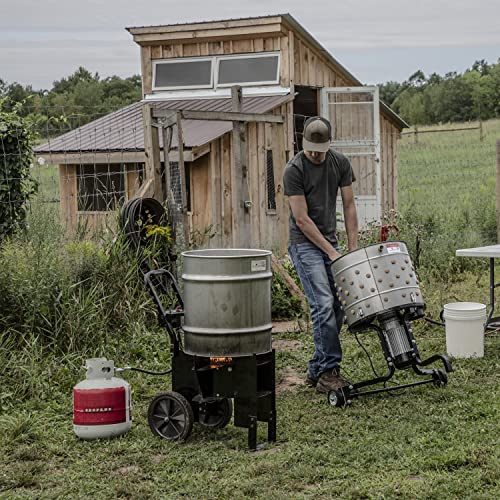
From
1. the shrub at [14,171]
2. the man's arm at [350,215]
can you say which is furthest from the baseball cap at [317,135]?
the shrub at [14,171]

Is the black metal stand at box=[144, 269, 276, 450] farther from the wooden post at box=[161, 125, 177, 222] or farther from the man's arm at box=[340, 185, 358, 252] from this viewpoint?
the wooden post at box=[161, 125, 177, 222]

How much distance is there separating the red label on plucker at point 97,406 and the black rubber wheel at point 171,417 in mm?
225

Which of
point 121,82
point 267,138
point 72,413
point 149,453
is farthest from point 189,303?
point 121,82

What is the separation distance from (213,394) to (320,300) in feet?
4.19

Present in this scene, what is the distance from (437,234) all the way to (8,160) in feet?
22.0

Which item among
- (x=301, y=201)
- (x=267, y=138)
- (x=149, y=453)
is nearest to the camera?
(x=149, y=453)

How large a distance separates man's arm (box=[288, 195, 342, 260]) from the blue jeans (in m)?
0.11

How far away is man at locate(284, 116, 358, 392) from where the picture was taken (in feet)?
20.5

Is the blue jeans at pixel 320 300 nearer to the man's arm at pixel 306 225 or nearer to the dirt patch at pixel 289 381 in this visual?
the man's arm at pixel 306 225

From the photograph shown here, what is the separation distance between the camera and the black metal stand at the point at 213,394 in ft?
16.9

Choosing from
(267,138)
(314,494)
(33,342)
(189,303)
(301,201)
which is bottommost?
(314,494)

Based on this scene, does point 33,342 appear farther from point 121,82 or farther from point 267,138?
point 121,82

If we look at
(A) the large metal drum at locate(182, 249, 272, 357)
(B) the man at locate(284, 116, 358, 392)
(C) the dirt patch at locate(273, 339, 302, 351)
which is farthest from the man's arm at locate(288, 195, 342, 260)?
(C) the dirt patch at locate(273, 339, 302, 351)

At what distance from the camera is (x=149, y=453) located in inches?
200
